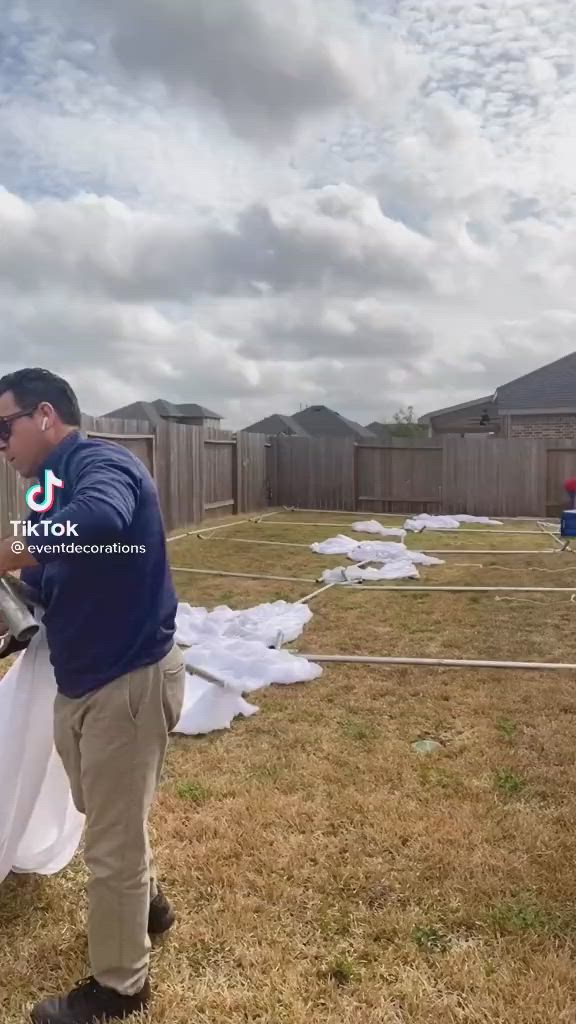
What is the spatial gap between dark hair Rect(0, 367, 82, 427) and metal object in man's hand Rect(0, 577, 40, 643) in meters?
0.43

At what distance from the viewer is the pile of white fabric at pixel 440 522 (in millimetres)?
12731

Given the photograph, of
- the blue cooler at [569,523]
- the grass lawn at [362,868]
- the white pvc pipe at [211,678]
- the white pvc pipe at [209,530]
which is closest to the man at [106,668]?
the grass lawn at [362,868]

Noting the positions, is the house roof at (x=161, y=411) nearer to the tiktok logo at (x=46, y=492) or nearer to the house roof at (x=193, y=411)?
the house roof at (x=193, y=411)

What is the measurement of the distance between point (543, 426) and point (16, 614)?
63.8 feet

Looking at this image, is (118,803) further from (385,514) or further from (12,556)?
(385,514)

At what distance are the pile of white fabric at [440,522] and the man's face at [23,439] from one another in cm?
1097

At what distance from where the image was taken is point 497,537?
38.2 ft

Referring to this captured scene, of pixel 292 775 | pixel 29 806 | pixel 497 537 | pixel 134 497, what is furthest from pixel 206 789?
pixel 497 537

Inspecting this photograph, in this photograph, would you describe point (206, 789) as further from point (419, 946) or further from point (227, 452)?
point (227, 452)

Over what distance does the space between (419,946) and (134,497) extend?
5.01 ft

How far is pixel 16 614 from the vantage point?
1.72 meters

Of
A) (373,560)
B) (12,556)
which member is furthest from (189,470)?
(12,556)

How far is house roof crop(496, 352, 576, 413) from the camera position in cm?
1906

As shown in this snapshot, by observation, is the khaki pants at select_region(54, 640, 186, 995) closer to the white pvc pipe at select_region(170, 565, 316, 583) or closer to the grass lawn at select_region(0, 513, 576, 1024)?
the grass lawn at select_region(0, 513, 576, 1024)
